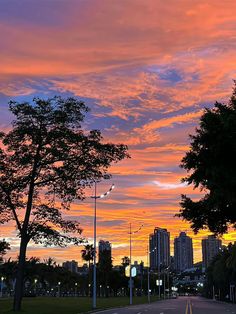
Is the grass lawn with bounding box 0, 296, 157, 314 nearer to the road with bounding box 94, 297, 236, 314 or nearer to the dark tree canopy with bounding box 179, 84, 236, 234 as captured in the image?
the road with bounding box 94, 297, 236, 314

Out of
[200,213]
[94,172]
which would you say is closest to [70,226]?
[94,172]

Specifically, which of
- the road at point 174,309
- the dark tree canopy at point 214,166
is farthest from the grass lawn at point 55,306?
the dark tree canopy at point 214,166

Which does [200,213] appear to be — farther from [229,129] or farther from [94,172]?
[94,172]

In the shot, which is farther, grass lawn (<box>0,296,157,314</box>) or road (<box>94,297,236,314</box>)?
road (<box>94,297,236,314</box>)

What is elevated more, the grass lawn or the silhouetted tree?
the silhouetted tree

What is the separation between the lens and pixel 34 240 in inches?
1781

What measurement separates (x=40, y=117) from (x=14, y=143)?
3127mm

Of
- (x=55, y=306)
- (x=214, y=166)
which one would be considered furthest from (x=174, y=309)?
(x=214, y=166)

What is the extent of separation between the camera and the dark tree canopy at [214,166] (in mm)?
26202

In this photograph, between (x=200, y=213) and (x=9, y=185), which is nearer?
(x=200, y=213)

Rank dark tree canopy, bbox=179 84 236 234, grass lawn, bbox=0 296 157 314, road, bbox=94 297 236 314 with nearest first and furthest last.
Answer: dark tree canopy, bbox=179 84 236 234
grass lawn, bbox=0 296 157 314
road, bbox=94 297 236 314

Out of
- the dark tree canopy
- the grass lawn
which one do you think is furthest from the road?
the dark tree canopy

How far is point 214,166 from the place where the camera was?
2739 centimetres

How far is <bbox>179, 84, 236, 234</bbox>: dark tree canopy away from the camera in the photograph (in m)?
26.2
